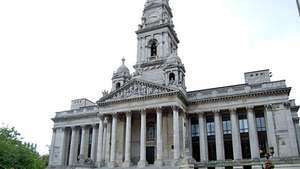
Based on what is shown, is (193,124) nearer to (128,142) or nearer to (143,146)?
(143,146)

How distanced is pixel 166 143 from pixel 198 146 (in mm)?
5952

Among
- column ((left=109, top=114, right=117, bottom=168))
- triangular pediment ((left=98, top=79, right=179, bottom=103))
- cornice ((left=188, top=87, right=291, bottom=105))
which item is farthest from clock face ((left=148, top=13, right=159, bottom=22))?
column ((left=109, top=114, right=117, bottom=168))

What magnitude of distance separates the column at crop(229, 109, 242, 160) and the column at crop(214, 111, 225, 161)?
1820 mm

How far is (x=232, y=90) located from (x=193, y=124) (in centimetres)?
867

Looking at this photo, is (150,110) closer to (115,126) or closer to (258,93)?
(115,126)

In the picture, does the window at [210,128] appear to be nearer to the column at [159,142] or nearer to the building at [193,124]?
the building at [193,124]

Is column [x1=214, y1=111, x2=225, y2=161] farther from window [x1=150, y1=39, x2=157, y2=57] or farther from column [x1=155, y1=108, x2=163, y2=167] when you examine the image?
window [x1=150, y1=39, x2=157, y2=57]

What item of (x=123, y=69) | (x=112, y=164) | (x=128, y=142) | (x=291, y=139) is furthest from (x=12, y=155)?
(x=291, y=139)

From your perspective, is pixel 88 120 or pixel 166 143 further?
pixel 88 120

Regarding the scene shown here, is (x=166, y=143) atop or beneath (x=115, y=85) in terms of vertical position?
beneath

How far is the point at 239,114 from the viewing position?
46219mm

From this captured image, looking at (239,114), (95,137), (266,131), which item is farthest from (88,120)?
(266,131)

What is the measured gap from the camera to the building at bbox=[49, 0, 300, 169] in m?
41.9

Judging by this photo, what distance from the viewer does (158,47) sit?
2208 inches
